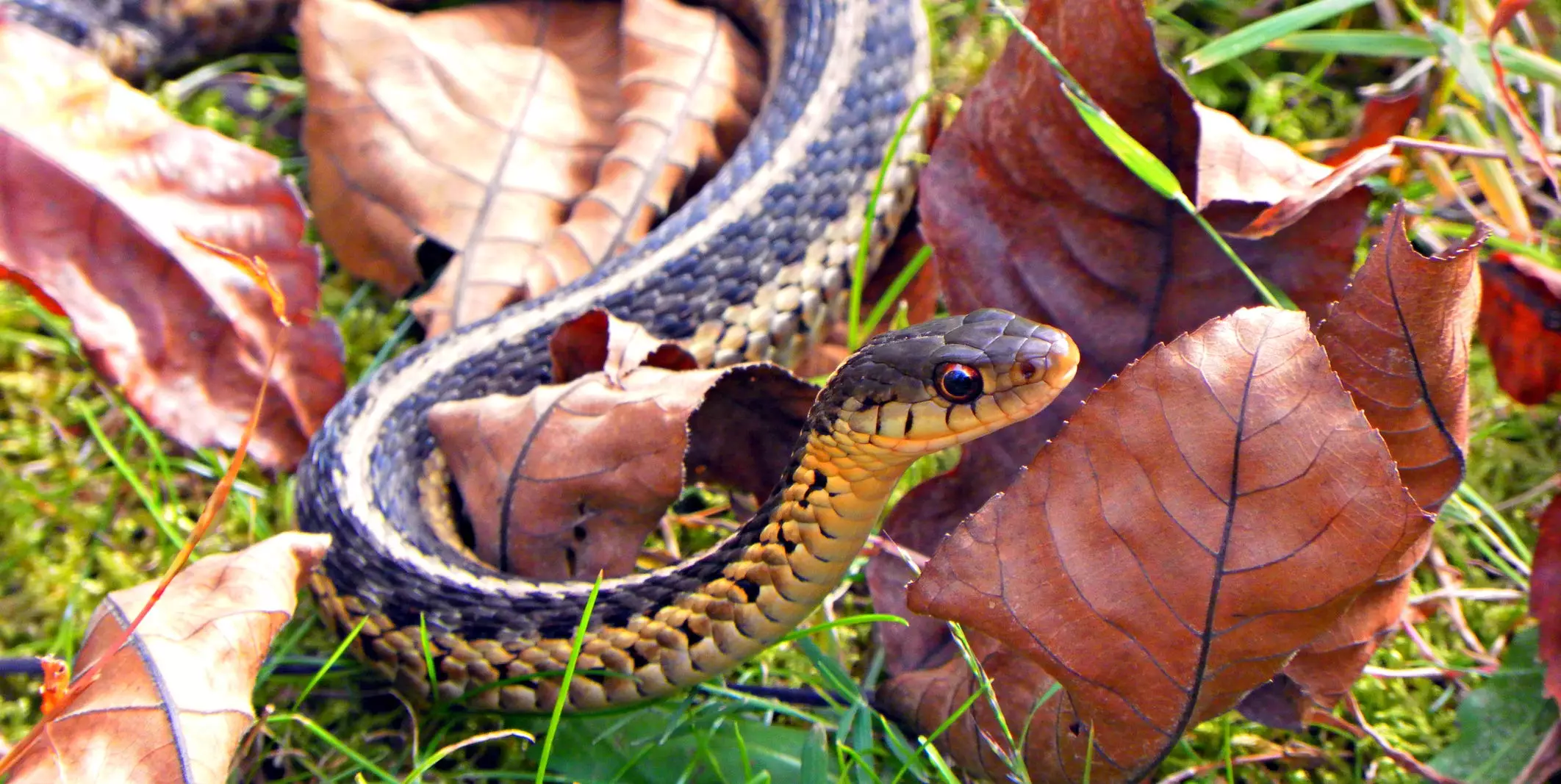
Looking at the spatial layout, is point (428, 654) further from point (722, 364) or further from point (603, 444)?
point (722, 364)

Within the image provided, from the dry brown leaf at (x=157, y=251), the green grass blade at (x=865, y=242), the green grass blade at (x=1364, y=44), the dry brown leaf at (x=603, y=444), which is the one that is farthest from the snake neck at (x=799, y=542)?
the green grass blade at (x=1364, y=44)

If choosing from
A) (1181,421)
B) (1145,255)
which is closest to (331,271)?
(1145,255)

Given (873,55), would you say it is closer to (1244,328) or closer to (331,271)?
(331,271)

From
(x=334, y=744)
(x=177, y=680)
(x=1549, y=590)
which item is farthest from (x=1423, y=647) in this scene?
(x=177, y=680)

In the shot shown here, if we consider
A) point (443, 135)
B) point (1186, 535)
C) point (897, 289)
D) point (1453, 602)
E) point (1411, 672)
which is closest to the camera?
point (1186, 535)

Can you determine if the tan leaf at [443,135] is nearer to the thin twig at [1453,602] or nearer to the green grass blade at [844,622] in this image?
the green grass blade at [844,622]

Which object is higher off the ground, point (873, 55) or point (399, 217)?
point (873, 55)
